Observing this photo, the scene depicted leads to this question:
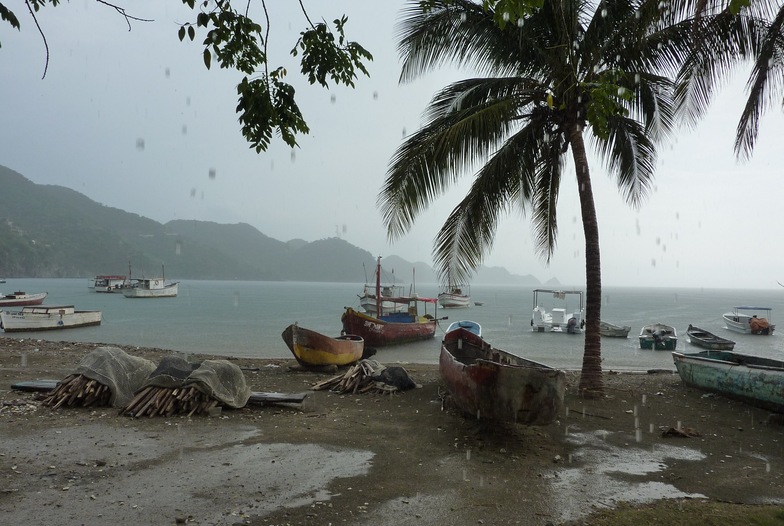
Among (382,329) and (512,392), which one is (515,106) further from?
(382,329)

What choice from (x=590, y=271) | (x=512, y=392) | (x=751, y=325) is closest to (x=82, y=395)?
(x=512, y=392)

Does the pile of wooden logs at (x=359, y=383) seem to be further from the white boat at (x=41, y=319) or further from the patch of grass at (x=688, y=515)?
the white boat at (x=41, y=319)

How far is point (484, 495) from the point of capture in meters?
5.45

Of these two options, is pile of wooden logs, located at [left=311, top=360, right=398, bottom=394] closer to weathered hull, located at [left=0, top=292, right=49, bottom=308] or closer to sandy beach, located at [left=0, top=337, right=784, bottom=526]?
sandy beach, located at [left=0, top=337, right=784, bottom=526]

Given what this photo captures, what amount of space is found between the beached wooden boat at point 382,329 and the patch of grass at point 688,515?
24.0 m

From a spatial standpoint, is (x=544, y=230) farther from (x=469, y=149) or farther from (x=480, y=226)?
(x=469, y=149)

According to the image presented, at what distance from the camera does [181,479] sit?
5.66 meters

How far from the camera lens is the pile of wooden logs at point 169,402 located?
28.0ft

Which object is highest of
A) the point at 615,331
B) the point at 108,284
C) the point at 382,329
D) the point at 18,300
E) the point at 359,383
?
the point at 359,383

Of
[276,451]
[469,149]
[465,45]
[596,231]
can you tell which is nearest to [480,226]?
[469,149]

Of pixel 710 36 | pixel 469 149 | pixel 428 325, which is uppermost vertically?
pixel 710 36

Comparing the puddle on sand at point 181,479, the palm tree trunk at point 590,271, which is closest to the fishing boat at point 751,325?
the palm tree trunk at point 590,271

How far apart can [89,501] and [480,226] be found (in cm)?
871

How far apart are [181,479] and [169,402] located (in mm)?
3317
